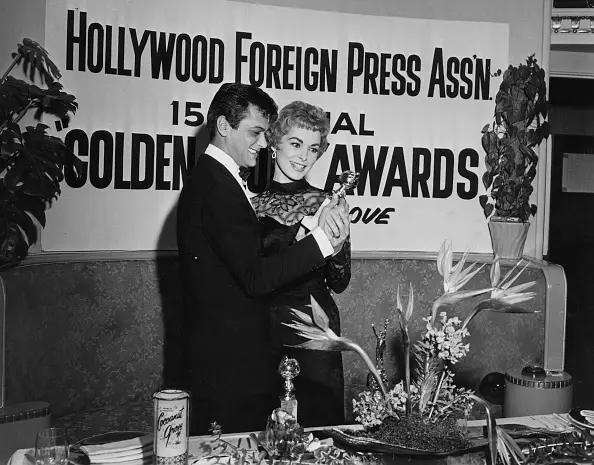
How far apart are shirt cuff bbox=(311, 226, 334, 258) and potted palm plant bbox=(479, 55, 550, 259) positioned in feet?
Result: 7.95

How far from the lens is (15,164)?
357cm

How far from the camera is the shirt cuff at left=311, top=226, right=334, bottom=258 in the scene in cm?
266

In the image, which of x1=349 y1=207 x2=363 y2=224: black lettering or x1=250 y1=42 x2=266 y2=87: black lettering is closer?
x1=250 y1=42 x2=266 y2=87: black lettering

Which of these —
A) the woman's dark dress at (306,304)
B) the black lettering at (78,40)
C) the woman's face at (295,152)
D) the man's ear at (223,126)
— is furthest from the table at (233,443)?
the black lettering at (78,40)

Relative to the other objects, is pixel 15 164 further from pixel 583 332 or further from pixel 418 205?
pixel 583 332

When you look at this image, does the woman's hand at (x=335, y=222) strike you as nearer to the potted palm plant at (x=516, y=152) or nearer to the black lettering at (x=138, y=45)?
the black lettering at (x=138, y=45)

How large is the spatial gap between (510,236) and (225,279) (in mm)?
2572

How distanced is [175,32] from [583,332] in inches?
199

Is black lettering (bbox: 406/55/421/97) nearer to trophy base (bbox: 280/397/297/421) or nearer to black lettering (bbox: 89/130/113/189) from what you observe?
black lettering (bbox: 89/130/113/189)

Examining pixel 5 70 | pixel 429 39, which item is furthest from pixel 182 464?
pixel 429 39

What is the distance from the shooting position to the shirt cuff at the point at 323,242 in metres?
2.66

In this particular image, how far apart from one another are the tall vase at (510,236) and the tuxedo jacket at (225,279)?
2425 millimetres

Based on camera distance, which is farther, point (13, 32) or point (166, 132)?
point (166, 132)

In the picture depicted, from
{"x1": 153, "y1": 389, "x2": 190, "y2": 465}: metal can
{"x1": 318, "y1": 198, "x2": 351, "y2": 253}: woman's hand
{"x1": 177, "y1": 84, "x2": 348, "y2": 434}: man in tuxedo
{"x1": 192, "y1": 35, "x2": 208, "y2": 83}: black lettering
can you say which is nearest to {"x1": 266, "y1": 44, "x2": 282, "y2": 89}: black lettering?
{"x1": 192, "y1": 35, "x2": 208, "y2": 83}: black lettering
